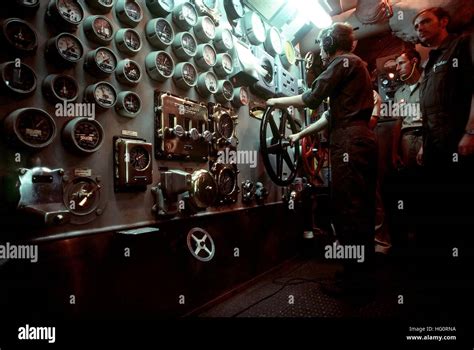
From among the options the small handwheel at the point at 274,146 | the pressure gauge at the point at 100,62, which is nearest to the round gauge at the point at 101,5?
the pressure gauge at the point at 100,62

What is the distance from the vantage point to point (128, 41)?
172cm

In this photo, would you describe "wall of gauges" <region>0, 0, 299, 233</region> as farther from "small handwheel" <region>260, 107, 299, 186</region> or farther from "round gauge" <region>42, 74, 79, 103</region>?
"small handwheel" <region>260, 107, 299, 186</region>

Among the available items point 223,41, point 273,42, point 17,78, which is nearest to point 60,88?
point 17,78

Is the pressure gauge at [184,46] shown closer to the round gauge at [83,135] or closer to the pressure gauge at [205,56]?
the pressure gauge at [205,56]

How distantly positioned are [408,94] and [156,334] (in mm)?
4210

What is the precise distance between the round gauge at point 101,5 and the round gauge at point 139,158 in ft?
2.50

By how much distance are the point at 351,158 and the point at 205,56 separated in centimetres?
133

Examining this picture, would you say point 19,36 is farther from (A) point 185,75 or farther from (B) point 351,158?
(B) point 351,158

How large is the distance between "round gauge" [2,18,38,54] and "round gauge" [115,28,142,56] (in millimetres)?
452

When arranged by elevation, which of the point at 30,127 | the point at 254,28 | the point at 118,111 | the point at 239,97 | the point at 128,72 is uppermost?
the point at 254,28

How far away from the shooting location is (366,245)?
82.8 inches

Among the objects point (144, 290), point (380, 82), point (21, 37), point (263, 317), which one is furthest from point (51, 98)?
point (380, 82)

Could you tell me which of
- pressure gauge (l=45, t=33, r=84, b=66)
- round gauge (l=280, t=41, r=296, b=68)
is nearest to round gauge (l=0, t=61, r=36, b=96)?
pressure gauge (l=45, t=33, r=84, b=66)

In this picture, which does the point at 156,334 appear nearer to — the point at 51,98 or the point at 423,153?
→ the point at 51,98
